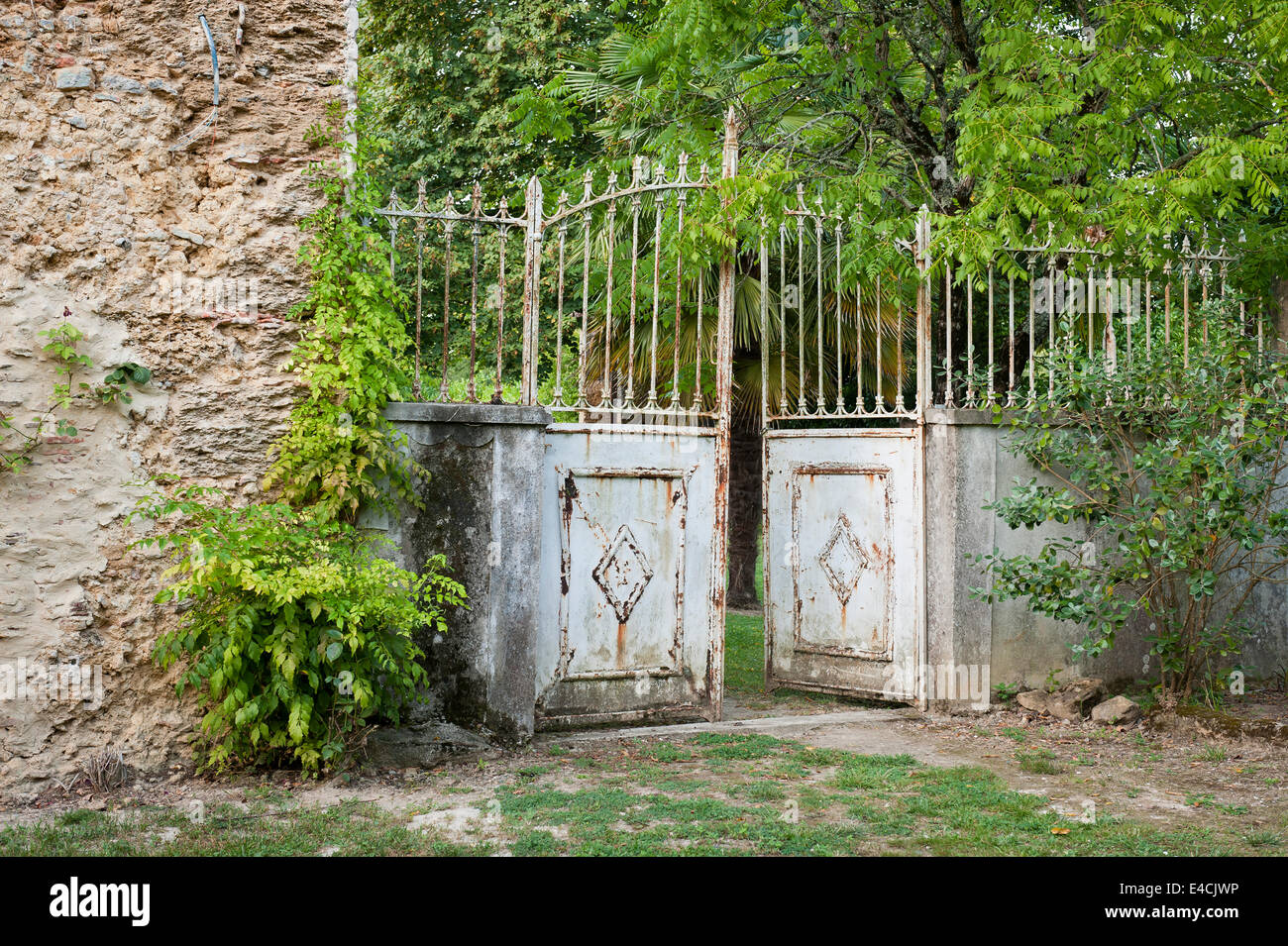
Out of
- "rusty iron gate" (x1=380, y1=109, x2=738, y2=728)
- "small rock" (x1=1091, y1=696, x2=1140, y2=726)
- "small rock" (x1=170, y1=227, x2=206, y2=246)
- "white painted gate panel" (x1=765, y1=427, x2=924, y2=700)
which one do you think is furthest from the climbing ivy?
"small rock" (x1=1091, y1=696, x2=1140, y2=726)

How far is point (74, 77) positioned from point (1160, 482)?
600 cm

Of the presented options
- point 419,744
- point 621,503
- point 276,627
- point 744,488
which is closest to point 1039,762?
point 621,503

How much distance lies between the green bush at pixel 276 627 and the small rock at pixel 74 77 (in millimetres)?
1973

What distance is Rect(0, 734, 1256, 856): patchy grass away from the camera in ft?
13.5

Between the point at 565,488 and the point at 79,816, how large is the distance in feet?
9.44

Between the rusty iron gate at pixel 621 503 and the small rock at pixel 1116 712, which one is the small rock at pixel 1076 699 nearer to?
the small rock at pixel 1116 712

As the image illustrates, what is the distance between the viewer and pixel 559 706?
620cm

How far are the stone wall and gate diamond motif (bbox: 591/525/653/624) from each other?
200cm

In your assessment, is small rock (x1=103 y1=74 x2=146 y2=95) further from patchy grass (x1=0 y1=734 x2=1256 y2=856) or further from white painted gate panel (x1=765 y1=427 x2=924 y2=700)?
white painted gate panel (x1=765 y1=427 x2=924 y2=700)

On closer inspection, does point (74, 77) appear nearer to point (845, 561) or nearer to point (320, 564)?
point (320, 564)

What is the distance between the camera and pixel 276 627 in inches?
193

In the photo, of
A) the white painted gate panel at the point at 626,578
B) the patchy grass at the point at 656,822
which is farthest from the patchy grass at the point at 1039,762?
the white painted gate panel at the point at 626,578

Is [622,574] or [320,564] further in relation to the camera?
[622,574]

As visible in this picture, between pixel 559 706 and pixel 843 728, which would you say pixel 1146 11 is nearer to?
pixel 843 728
